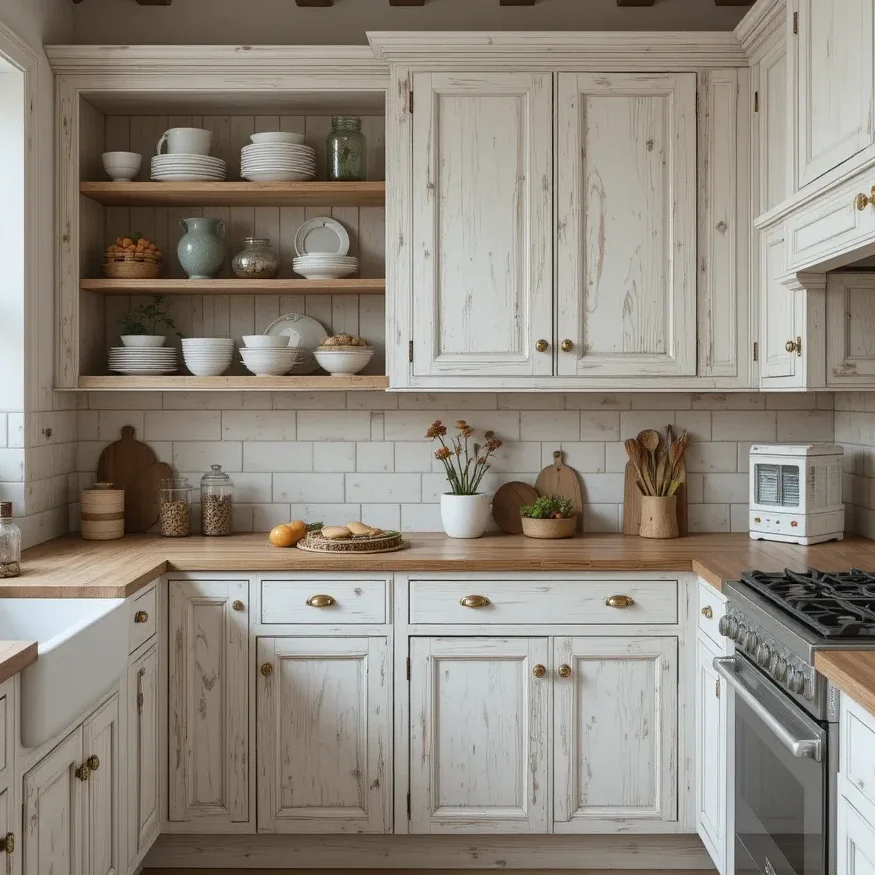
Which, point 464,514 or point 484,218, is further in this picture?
point 464,514

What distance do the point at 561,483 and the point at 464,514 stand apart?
0.42 meters

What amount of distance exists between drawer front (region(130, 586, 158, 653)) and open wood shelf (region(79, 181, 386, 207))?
1.36m

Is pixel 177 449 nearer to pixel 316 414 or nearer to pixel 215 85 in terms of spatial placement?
pixel 316 414

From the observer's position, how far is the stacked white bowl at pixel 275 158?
3.42 m

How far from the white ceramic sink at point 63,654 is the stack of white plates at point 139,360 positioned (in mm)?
1016

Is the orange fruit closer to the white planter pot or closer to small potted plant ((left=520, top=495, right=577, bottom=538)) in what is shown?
the white planter pot

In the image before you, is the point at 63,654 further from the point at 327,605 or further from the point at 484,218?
the point at 484,218

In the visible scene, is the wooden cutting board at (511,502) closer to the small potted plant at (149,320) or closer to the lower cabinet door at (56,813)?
the small potted plant at (149,320)

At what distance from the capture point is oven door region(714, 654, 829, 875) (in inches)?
78.1

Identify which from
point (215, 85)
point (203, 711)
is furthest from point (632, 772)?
point (215, 85)

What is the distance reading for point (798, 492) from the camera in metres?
3.21

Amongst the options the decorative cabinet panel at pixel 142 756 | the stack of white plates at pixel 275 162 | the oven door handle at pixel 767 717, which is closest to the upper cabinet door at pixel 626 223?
the stack of white plates at pixel 275 162

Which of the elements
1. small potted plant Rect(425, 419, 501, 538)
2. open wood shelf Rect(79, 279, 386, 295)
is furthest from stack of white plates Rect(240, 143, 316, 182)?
small potted plant Rect(425, 419, 501, 538)

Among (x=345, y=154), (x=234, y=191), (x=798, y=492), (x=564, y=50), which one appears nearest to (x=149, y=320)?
(x=234, y=191)
